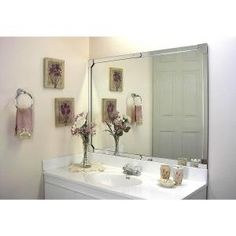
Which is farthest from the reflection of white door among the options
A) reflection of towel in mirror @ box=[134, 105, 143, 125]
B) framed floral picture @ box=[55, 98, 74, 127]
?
framed floral picture @ box=[55, 98, 74, 127]

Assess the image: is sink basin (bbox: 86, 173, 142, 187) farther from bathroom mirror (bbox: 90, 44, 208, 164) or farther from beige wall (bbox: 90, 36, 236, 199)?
beige wall (bbox: 90, 36, 236, 199)

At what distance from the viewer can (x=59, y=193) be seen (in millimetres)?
1737

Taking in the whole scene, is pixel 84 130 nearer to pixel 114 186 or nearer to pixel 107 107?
pixel 107 107

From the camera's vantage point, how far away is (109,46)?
1986 millimetres

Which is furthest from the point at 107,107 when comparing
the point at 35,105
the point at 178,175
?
the point at 178,175

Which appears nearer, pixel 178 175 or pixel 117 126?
pixel 178 175

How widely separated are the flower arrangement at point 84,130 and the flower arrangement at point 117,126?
13 centimetres

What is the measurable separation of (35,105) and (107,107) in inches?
21.4

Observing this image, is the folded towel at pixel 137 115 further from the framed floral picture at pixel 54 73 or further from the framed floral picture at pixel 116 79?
the framed floral picture at pixel 54 73

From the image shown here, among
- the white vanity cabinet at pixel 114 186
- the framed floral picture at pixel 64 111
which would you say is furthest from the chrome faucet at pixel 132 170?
the framed floral picture at pixel 64 111
